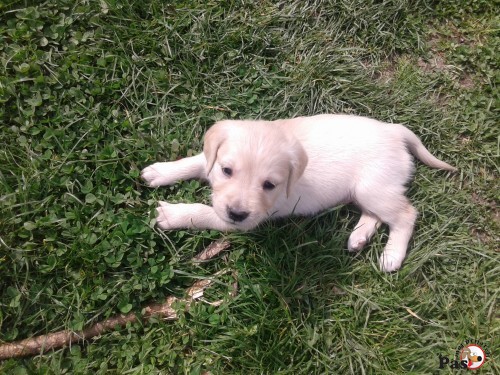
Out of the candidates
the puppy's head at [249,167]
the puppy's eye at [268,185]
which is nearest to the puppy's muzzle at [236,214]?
the puppy's head at [249,167]

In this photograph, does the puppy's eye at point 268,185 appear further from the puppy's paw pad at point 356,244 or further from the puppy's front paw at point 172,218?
the puppy's paw pad at point 356,244

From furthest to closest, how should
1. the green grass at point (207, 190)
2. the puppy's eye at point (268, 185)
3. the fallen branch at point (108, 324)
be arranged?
the green grass at point (207, 190) < the fallen branch at point (108, 324) < the puppy's eye at point (268, 185)

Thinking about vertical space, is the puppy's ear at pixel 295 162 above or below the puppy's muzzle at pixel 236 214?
above

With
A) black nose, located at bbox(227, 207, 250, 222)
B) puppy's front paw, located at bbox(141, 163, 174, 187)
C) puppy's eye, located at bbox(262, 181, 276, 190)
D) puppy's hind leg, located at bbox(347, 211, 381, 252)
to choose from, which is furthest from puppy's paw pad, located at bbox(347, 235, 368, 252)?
puppy's front paw, located at bbox(141, 163, 174, 187)

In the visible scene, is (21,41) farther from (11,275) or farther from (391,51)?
(391,51)

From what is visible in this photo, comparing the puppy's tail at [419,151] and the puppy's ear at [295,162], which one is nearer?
the puppy's ear at [295,162]

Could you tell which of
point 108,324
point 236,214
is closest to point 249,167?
point 236,214

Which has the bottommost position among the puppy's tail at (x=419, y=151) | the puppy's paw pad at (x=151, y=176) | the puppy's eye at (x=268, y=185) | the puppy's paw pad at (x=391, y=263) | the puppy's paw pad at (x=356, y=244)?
the puppy's paw pad at (x=391, y=263)

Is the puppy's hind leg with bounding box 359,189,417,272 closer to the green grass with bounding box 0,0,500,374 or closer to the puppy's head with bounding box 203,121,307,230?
the green grass with bounding box 0,0,500,374
